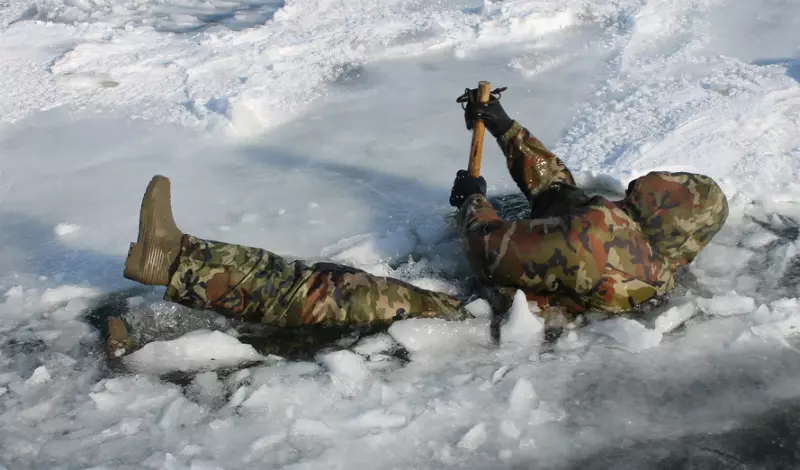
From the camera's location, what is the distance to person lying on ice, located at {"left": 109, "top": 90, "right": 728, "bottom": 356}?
2514 millimetres

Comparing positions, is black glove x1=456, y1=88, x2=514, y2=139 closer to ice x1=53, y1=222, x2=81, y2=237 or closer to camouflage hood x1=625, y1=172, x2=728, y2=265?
camouflage hood x1=625, y1=172, x2=728, y2=265

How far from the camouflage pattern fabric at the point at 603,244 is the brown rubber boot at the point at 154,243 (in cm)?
105

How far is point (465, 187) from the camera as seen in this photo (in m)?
3.14

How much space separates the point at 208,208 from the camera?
3.55 m

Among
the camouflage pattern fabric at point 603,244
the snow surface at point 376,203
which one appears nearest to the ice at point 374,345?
the snow surface at point 376,203

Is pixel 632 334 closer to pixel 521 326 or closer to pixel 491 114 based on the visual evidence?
pixel 521 326

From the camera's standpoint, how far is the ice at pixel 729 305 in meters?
2.74

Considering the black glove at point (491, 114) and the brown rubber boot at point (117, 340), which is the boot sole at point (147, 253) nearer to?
the brown rubber boot at point (117, 340)

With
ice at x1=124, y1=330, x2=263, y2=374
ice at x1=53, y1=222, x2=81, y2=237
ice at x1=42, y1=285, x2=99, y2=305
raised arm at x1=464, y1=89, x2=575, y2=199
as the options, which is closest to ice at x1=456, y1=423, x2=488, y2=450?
ice at x1=124, y1=330, x2=263, y2=374

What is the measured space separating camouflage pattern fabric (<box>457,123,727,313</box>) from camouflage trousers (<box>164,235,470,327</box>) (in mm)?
276

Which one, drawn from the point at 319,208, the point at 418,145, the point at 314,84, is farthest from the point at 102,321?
the point at 314,84

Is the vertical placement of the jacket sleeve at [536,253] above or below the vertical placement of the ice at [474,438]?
above

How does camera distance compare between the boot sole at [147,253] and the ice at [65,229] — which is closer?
the boot sole at [147,253]

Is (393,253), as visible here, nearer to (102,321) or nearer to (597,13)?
(102,321)
